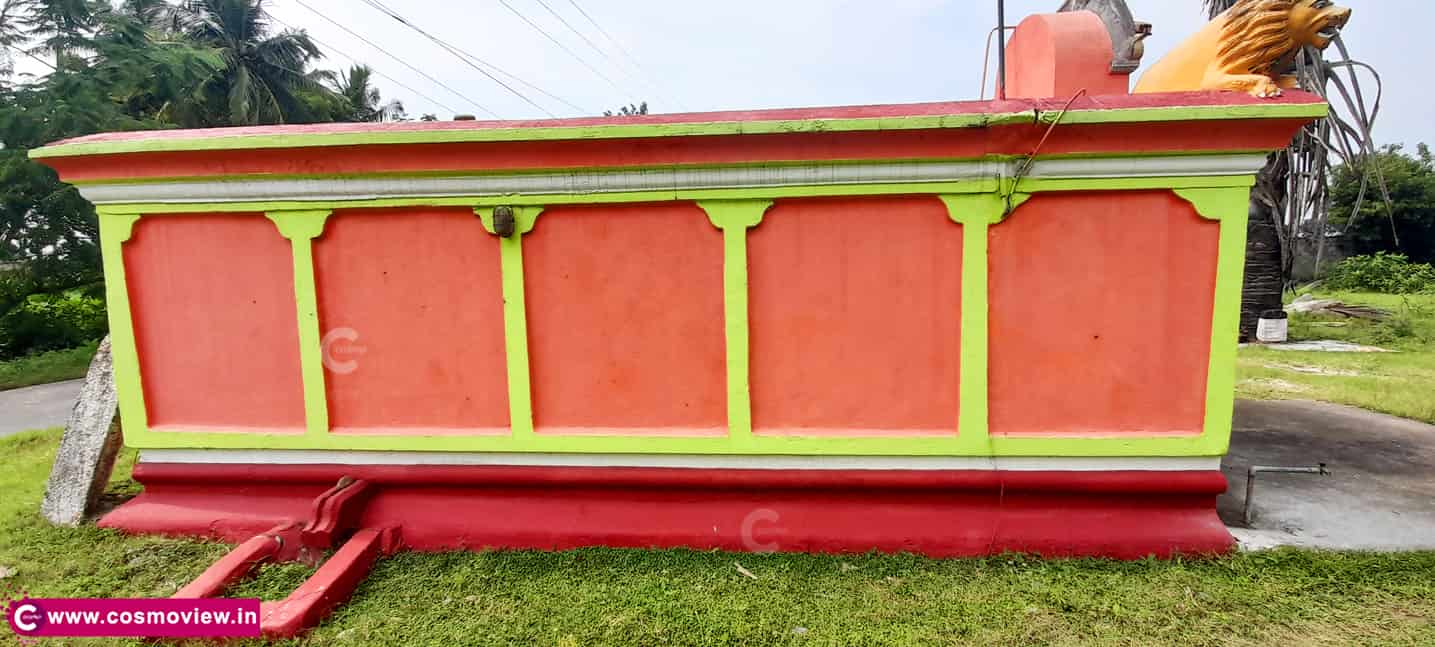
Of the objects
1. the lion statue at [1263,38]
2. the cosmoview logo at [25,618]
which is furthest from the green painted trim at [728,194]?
the cosmoview logo at [25,618]

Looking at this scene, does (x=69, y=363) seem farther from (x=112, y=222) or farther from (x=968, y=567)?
(x=968, y=567)

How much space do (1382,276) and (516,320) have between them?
94.5 feet

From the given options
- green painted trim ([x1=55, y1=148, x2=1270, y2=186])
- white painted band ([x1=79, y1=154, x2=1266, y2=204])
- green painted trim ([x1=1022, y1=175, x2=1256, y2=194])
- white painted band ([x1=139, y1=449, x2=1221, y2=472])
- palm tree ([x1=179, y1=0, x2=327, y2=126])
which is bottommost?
white painted band ([x1=139, y1=449, x2=1221, y2=472])

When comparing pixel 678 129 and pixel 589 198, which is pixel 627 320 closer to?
pixel 589 198

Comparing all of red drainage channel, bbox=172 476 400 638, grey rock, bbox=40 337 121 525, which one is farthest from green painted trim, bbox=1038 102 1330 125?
grey rock, bbox=40 337 121 525

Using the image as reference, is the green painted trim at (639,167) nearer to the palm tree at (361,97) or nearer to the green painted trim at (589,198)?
the green painted trim at (589,198)

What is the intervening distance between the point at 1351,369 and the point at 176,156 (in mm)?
12572

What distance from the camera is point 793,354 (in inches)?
141

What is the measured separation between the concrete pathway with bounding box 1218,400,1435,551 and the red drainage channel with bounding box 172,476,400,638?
4641mm

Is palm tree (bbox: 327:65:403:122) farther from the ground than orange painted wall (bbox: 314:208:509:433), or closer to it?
farther from the ground

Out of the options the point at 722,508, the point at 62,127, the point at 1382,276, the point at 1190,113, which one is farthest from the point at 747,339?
the point at 1382,276

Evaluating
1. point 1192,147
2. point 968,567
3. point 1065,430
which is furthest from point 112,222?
point 1192,147

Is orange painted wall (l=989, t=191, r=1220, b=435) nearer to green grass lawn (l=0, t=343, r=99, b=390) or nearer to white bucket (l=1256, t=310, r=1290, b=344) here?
white bucket (l=1256, t=310, r=1290, b=344)

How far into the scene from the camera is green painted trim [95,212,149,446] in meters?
3.77
